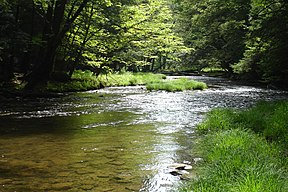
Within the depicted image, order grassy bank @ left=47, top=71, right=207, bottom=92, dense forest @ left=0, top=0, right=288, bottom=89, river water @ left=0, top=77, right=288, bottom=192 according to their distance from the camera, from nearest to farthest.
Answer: river water @ left=0, top=77, right=288, bottom=192 → dense forest @ left=0, top=0, right=288, bottom=89 → grassy bank @ left=47, top=71, right=207, bottom=92

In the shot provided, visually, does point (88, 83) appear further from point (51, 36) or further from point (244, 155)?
point (244, 155)

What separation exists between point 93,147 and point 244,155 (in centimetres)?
344

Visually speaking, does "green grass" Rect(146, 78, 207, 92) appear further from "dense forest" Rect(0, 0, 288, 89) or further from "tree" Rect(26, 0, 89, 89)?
"tree" Rect(26, 0, 89, 89)

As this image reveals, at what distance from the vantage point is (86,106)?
46.9 feet

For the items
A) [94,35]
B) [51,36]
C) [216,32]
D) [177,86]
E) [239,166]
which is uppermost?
[216,32]

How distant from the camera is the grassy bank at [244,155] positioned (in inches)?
166

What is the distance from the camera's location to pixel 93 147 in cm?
735

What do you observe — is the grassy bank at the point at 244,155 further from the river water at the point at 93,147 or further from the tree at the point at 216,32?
the tree at the point at 216,32

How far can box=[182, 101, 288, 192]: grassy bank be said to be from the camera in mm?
4227

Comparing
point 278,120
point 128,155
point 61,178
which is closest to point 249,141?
point 278,120

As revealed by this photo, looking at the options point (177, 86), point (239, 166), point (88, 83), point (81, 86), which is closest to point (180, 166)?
point (239, 166)

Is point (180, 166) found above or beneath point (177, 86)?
beneath

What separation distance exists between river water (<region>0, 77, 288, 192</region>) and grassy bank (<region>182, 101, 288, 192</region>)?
0.56 m

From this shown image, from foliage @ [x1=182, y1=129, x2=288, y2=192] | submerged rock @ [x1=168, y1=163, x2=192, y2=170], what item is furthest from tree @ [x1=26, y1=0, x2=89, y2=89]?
submerged rock @ [x1=168, y1=163, x2=192, y2=170]
